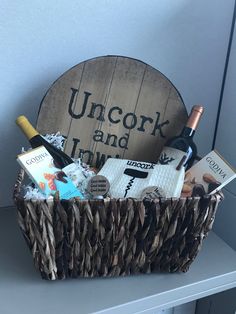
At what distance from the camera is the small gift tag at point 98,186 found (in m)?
0.68

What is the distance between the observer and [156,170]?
0.71 metres

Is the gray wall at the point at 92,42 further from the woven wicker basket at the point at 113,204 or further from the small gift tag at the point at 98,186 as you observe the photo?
the small gift tag at the point at 98,186

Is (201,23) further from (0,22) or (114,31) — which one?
(0,22)

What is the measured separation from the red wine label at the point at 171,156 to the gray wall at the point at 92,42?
249mm

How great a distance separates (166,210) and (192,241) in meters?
0.10

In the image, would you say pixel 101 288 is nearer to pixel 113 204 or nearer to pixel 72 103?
pixel 113 204

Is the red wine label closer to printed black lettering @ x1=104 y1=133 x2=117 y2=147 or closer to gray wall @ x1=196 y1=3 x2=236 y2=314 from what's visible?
printed black lettering @ x1=104 y1=133 x2=117 y2=147

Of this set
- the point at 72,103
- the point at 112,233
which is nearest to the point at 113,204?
the point at 112,233

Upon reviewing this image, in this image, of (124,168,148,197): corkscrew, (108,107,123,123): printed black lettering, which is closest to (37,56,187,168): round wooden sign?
(108,107,123,123): printed black lettering

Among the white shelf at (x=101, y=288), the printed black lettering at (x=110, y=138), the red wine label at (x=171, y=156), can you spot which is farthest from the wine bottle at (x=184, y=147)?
the white shelf at (x=101, y=288)

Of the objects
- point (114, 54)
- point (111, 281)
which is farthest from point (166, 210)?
point (114, 54)

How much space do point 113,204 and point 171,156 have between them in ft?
0.68

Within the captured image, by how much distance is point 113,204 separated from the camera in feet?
2.01

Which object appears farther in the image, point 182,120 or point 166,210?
point 182,120
